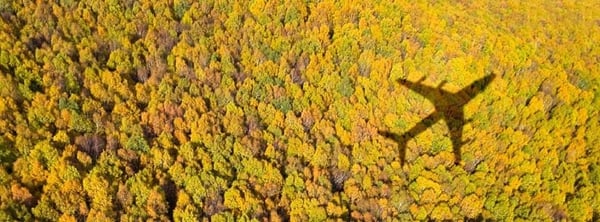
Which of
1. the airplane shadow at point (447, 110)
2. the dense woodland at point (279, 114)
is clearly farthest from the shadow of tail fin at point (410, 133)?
the dense woodland at point (279, 114)

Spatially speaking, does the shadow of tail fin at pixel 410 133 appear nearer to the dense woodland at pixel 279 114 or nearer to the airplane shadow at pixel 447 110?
the airplane shadow at pixel 447 110

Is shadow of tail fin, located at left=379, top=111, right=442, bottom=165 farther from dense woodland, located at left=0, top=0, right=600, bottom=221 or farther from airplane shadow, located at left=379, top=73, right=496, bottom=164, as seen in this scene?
dense woodland, located at left=0, top=0, right=600, bottom=221

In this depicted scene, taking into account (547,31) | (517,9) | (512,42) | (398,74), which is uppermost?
(517,9)

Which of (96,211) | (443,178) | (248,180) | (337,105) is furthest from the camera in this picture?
(337,105)

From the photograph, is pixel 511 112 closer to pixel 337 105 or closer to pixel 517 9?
pixel 337 105

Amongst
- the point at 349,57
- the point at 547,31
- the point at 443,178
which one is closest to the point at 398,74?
the point at 349,57

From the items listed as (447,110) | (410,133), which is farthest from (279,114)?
(447,110)
